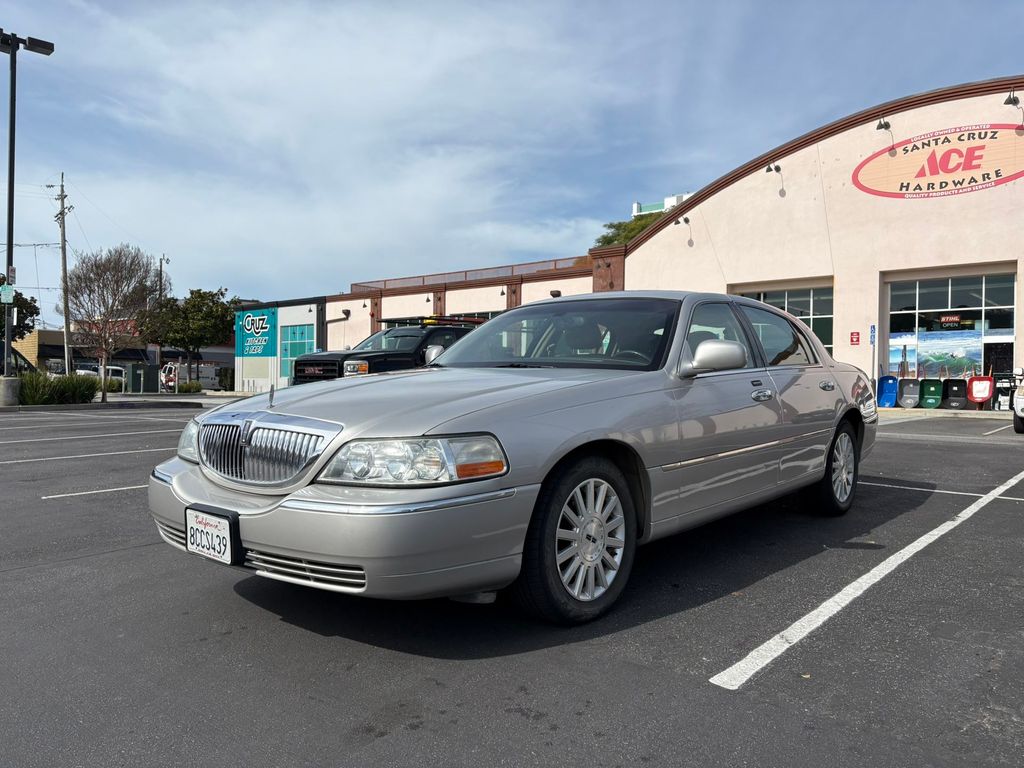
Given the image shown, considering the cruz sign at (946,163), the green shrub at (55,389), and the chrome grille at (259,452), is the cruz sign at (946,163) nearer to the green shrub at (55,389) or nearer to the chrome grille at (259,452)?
the green shrub at (55,389)

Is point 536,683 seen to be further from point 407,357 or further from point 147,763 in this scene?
point 407,357

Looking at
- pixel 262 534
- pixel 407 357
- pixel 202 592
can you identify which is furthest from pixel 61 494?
pixel 407 357

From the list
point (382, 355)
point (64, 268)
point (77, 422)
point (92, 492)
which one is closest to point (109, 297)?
point (64, 268)

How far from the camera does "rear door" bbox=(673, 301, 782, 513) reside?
405 centimetres

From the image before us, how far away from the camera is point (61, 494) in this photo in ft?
22.4

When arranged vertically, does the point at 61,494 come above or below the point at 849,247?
below

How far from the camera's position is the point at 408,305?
121 feet

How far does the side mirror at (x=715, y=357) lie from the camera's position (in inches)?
158

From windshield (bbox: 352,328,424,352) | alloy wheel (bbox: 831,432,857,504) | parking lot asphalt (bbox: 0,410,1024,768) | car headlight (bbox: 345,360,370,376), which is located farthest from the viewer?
windshield (bbox: 352,328,424,352)

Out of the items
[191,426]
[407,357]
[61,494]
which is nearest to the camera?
[191,426]

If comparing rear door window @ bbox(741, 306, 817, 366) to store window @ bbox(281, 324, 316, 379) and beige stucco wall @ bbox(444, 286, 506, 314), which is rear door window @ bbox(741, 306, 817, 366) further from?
store window @ bbox(281, 324, 316, 379)

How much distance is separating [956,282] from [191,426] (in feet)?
77.3

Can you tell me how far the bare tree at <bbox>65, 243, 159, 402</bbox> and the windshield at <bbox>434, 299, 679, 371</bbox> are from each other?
134ft

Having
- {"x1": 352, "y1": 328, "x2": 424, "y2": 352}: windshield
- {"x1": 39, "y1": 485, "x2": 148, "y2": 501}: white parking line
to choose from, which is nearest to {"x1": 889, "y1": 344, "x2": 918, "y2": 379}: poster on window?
{"x1": 352, "y1": 328, "x2": 424, "y2": 352}: windshield
